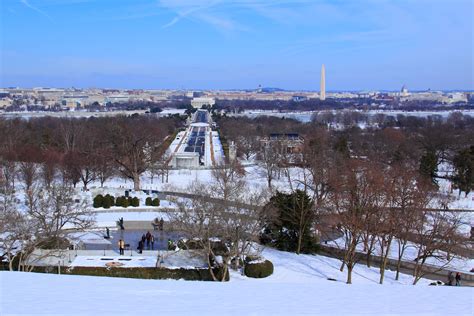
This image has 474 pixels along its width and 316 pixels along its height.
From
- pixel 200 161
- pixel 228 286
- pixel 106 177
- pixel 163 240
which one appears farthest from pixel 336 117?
pixel 228 286

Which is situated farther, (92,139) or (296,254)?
(92,139)

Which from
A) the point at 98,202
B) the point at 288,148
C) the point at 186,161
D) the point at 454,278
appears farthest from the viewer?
the point at 288,148

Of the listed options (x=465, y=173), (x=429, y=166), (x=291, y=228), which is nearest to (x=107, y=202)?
(x=291, y=228)

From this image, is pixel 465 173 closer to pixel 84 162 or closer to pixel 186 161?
pixel 186 161

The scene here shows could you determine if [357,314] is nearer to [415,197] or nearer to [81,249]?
[415,197]

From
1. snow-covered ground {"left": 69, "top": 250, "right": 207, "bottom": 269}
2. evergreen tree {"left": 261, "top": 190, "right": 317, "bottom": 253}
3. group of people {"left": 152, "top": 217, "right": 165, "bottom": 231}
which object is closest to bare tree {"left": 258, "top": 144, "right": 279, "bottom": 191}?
group of people {"left": 152, "top": 217, "right": 165, "bottom": 231}

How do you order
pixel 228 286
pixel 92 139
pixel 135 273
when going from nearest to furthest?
1. pixel 228 286
2. pixel 135 273
3. pixel 92 139

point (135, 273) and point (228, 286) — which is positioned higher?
point (228, 286)
